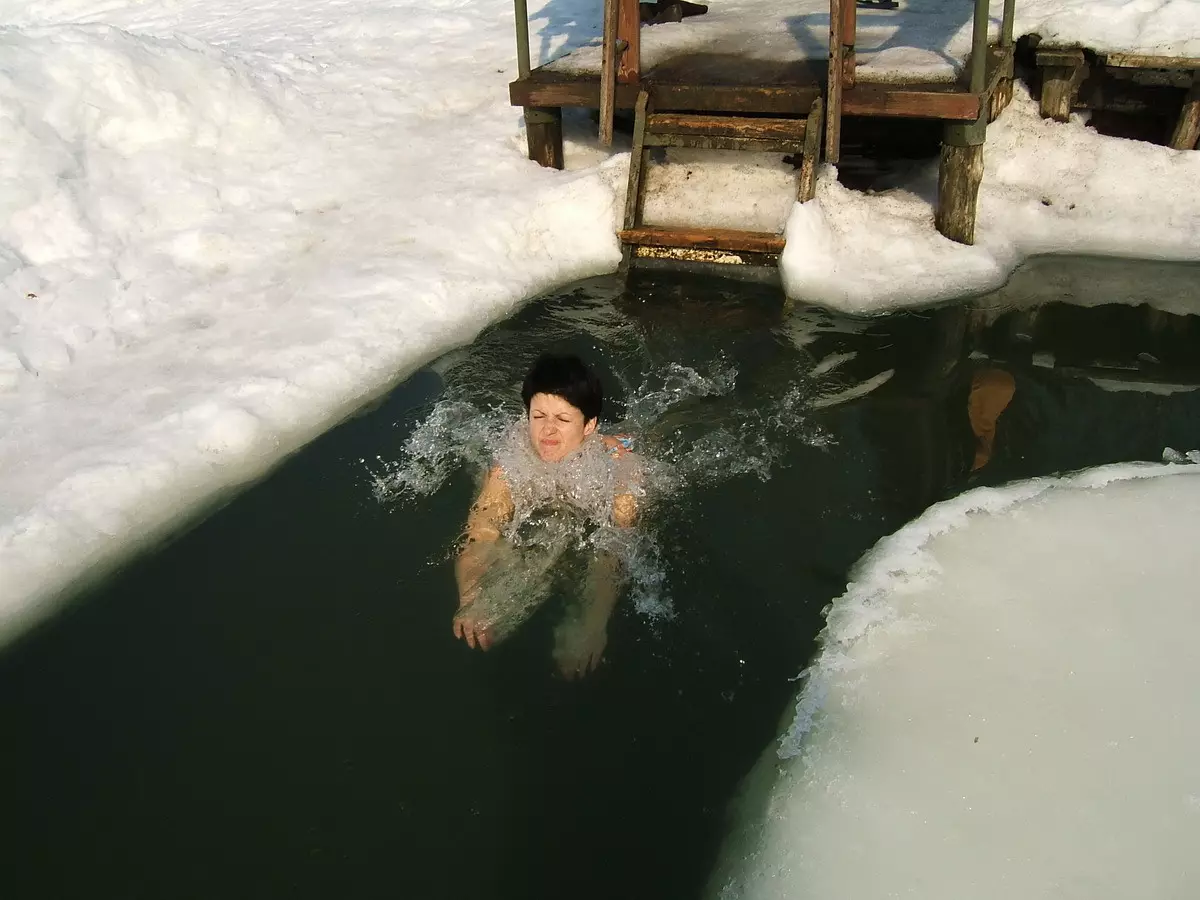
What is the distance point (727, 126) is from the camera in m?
6.86

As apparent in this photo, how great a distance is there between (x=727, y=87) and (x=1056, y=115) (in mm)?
3135

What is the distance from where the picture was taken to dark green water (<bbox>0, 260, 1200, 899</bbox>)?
10.2 ft

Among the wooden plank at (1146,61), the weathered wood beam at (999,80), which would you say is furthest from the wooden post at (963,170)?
the wooden plank at (1146,61)

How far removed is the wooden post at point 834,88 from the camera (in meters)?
6.44

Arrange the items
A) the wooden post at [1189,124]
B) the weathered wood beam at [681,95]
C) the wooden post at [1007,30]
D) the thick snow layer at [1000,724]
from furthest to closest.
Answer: the wooden post at [1189,124], the wooden post at [1007,30], the weathered wood beam at [681,95], the thick snow layer at [1000,724]

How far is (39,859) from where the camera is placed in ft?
10.2

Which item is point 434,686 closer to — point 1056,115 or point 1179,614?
point 1179,614

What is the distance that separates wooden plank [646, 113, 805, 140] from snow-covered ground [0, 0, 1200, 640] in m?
0.49

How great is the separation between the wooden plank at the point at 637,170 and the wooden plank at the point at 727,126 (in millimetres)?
79

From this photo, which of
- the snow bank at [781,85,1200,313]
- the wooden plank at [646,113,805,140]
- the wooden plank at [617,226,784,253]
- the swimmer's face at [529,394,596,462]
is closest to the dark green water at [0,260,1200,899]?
the swimmer's face at [529,394,596,462]

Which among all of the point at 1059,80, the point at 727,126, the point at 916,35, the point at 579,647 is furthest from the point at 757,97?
the point at 579,647

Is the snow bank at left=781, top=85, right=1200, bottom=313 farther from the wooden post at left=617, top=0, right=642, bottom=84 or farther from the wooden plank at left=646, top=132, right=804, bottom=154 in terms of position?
the wooden post at left=617, top=0, right=642, bottom=84

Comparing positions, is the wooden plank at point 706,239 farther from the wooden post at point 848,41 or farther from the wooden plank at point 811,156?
the wooden post at point 848,41

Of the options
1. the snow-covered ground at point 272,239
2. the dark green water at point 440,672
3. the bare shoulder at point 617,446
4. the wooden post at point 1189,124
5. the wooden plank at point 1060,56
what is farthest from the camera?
the wooden plank at point 1060,56
